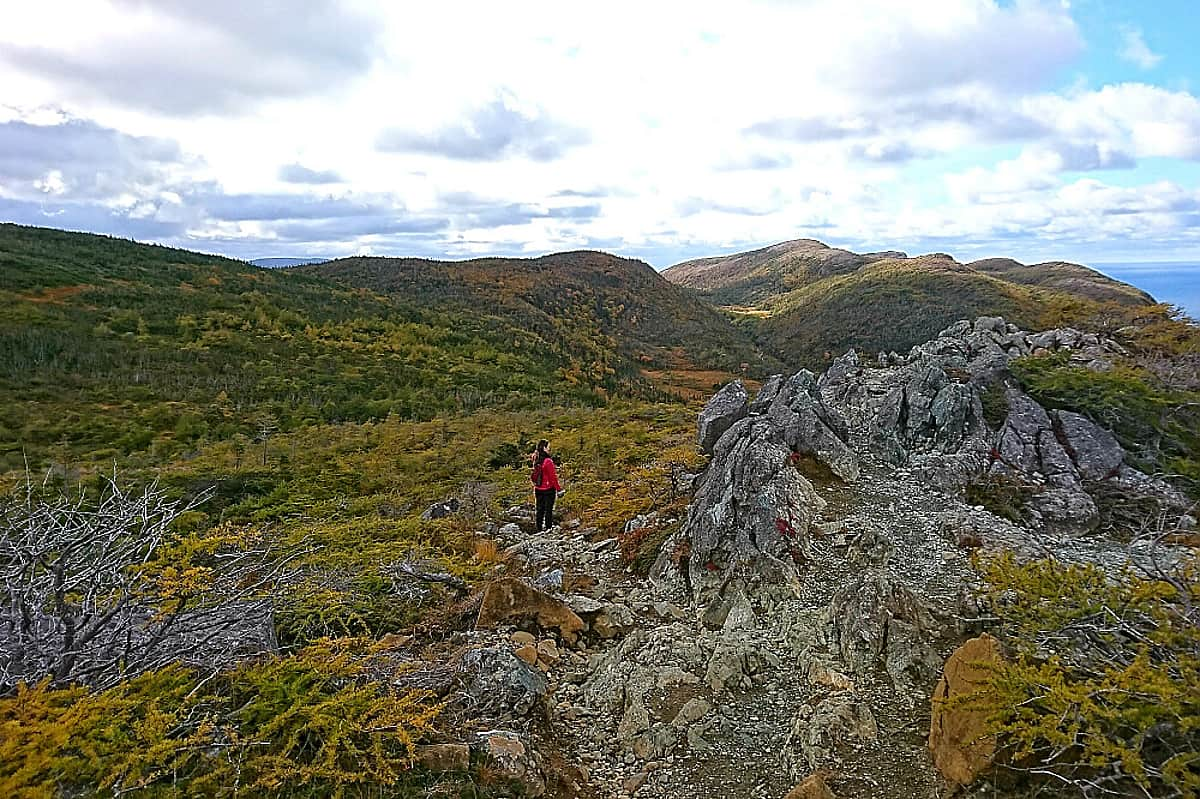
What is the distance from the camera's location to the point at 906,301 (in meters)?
81.7

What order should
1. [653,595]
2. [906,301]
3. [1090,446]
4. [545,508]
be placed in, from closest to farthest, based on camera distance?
[653,595] → [1090,446] → [545,508] → [906,301]

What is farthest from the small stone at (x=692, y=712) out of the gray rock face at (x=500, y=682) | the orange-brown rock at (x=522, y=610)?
the orange-brown rock at (x=522, y=610)

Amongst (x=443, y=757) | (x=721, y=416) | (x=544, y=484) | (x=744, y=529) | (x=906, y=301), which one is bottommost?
(x=443, y=757)

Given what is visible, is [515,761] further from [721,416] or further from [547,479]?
[721,416]

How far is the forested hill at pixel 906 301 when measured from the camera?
219ft

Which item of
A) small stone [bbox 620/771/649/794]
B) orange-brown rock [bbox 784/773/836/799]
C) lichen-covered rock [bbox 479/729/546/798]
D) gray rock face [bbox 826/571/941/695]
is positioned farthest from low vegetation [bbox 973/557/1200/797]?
lichen-covered rock [bbox 479/729/546/798]

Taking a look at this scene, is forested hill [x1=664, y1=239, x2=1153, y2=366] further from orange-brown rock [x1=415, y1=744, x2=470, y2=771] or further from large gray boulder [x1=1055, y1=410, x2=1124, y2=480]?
orange-brown rock [x1=415, y1=744, x2=470, y2=771]

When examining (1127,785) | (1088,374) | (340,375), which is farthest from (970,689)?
(340,375)

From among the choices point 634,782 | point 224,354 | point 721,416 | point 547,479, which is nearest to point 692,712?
point 634,782

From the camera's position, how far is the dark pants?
1106 cm

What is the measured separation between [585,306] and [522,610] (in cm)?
7904

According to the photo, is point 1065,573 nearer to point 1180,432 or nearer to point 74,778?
point 74,778

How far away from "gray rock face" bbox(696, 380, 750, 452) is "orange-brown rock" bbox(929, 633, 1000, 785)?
8.10 metres

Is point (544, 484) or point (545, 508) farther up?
point (544, 484)
